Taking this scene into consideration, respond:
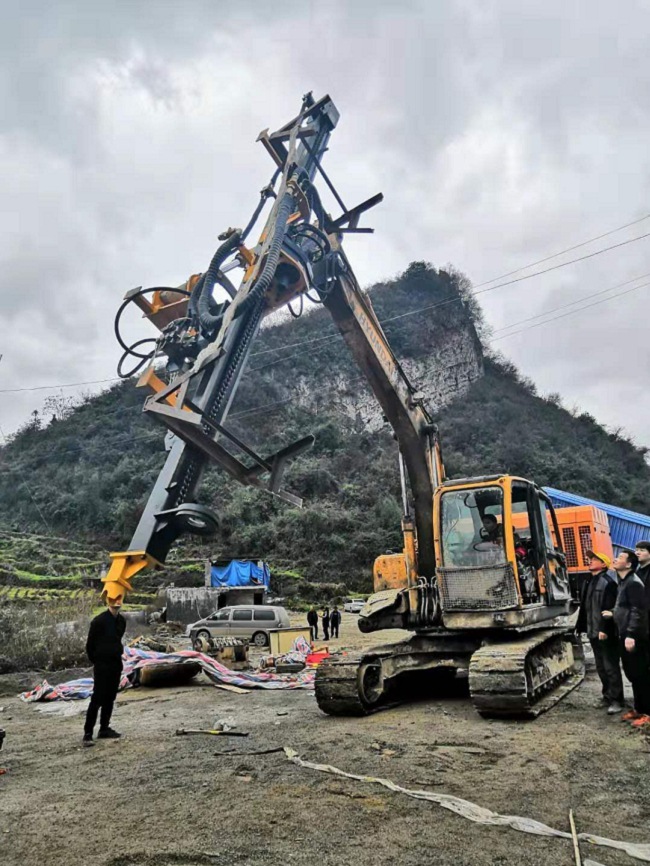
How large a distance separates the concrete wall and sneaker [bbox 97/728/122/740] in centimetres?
1856

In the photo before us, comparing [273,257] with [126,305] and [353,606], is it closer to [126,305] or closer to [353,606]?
[126,305]

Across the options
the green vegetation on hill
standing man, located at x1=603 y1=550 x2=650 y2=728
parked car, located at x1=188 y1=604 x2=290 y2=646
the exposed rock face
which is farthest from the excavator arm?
the exposed rock face

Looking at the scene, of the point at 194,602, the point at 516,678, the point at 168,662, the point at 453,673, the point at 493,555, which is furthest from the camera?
the point at 194,602

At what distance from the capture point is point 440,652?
7.17 metres

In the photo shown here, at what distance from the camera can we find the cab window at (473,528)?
266 inches

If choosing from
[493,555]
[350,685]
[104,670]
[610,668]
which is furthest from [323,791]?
[610,668]

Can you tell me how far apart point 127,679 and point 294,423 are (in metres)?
49.6

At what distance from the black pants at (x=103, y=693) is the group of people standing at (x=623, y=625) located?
4916mm

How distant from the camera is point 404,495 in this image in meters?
8.31

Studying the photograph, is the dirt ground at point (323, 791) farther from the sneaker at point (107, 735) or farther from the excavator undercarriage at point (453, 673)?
the excavator undercarriage at point (453, 673)

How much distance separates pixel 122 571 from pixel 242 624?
1162 cm

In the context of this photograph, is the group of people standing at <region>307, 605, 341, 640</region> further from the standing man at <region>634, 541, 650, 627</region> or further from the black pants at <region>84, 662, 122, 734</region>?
the standing man at <region>634, 541, 650, 627</region>

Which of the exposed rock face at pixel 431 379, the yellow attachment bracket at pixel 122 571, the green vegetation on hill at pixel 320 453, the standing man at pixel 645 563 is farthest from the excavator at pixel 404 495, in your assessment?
the exposed rock face at pixel 431 379

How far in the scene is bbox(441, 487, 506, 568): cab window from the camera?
22.1 feet
